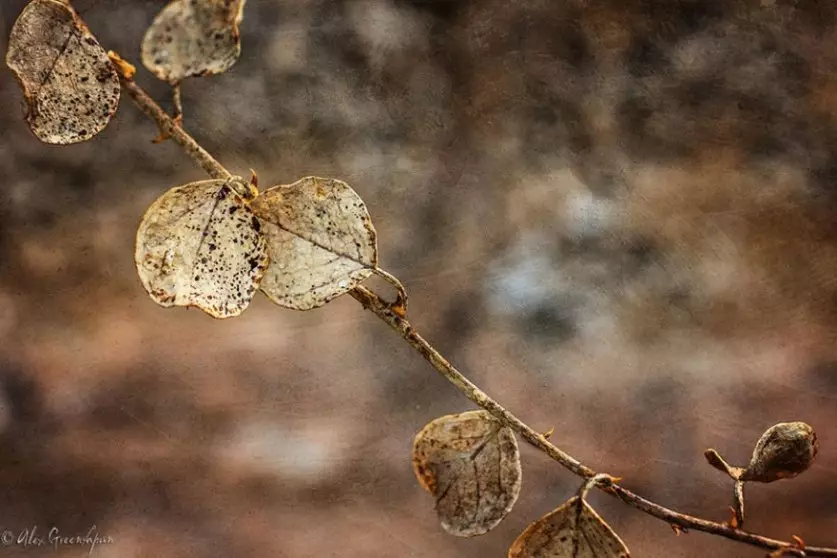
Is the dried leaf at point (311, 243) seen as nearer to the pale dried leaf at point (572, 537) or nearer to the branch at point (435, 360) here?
the branch at point (435, 360)

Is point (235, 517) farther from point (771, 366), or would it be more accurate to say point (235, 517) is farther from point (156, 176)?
point (771, 366)

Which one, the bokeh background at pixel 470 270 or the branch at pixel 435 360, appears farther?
the bokeh background at pixel 470 270

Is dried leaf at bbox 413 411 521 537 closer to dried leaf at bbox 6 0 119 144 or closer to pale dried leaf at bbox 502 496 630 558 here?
pale dried leaf at bbox 502 496 630 558

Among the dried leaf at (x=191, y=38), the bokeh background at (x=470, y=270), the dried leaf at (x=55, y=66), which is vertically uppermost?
the dried leaf at (x=191, y=38)

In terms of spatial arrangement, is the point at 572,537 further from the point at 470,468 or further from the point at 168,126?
the point at 168,126

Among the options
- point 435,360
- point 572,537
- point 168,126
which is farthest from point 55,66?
point 572,537

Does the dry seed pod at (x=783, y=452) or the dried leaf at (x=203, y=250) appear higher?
the dried leaf at (x=203, y=250)


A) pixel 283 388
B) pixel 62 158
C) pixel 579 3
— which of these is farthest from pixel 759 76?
pixel 62 158

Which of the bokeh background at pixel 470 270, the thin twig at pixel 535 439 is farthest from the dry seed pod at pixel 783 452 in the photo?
the bokeh background at pixel 470 270

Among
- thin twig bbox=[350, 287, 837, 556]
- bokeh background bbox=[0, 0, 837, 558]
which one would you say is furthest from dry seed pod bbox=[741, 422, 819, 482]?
bokeh background bbox=[0, 0, 837, 558]
